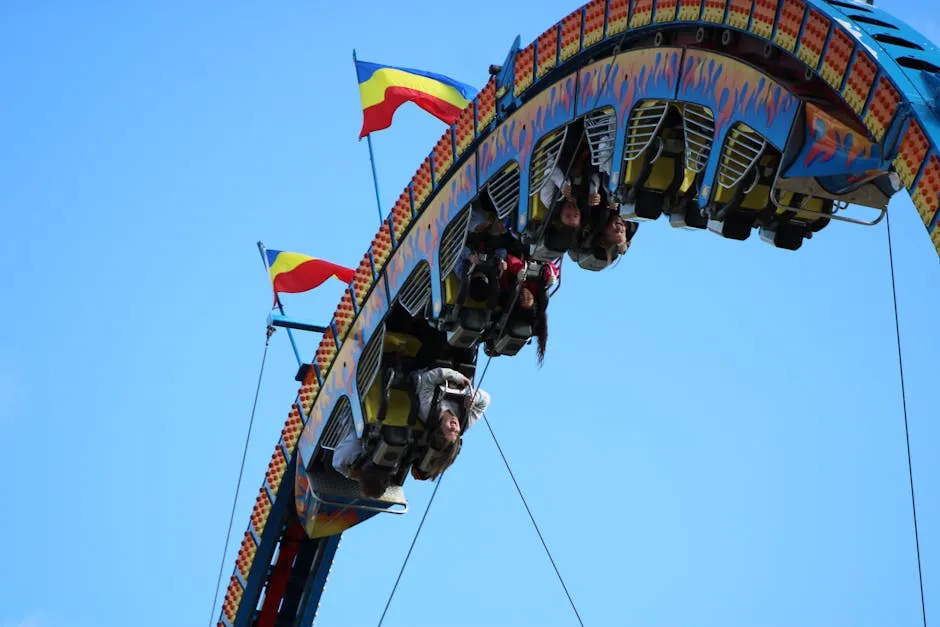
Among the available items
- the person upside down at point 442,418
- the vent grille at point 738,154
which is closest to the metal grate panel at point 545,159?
the vent grille at point 738,154

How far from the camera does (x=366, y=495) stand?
1120 inches

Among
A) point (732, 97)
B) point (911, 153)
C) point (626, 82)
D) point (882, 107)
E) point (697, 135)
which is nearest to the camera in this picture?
point (911, 153)

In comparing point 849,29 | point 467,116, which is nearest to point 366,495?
point 467,116

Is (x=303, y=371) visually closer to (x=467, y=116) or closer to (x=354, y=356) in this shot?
(x=354, y=356)

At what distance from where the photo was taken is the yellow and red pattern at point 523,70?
77.5 feet

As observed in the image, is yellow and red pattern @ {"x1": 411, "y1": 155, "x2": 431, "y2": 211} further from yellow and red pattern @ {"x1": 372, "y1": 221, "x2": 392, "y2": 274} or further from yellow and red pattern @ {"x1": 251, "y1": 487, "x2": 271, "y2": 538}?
yellow and red pattern @ {"x1": 251, "y1": 487, "x2": 271, "y2": 538}

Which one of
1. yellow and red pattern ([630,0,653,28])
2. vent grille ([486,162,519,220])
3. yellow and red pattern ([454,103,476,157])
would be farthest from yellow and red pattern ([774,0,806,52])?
yellow and red pattern ([454,103,476,157])

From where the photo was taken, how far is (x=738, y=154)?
66.7ft

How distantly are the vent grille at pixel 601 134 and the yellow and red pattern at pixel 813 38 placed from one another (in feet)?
11.2

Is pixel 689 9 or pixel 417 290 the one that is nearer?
pixel 689 9

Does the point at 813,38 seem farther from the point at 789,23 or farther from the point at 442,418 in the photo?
the point at 442,418

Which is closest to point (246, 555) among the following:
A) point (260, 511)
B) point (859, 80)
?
point (260, 511)

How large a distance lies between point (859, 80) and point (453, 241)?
8119 millimetres

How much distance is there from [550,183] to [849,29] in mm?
5611
